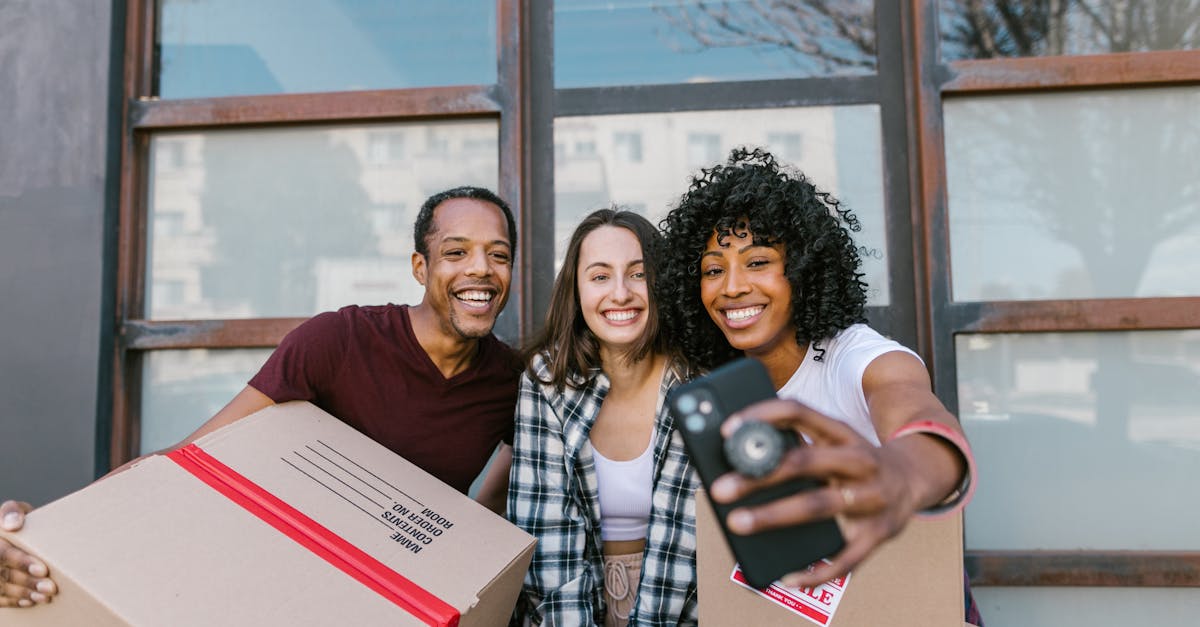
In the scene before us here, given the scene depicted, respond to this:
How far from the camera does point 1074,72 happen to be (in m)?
2.13

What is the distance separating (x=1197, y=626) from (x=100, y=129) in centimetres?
350

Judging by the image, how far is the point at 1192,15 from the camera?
2.16 metres

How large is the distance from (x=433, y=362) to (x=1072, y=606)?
191cm

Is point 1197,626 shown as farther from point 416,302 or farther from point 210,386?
point 210,386

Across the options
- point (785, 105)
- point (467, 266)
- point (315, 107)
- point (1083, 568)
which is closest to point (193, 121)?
point (315, 107)

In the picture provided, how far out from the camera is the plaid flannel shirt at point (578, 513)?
1.55m

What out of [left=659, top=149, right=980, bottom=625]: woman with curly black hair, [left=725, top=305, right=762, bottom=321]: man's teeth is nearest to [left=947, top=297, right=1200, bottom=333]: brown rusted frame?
[left=659, top=149, right=980, bottom=625]: woman with curly black hair

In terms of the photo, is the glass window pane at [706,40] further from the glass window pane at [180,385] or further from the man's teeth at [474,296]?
the glass window pane at [180,385]

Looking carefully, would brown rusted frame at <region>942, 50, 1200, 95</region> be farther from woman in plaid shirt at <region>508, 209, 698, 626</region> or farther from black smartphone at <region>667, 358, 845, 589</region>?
black smartphone at <region>667, 358, 845, 589</region>

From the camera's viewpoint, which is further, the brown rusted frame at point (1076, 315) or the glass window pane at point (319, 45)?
the glass window pane at point (319, 45)

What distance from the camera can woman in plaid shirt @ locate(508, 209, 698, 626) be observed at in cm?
158

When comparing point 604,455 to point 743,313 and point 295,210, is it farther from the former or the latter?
point 295,210

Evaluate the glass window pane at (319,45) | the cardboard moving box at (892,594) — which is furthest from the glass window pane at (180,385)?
the cardboard moving box at (892,594)

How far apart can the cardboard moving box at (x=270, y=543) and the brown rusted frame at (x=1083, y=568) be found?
1.42 metres
